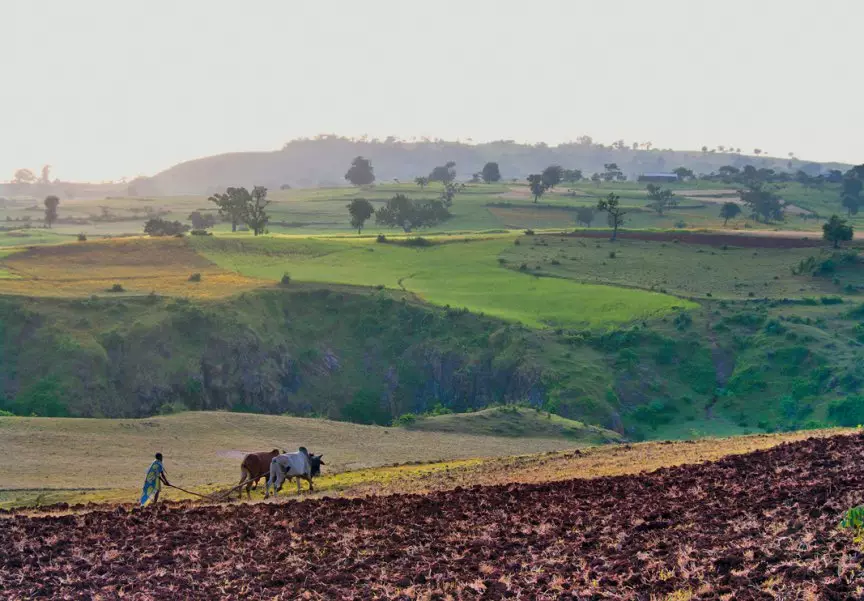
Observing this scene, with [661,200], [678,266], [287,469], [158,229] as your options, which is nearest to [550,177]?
[661,200]

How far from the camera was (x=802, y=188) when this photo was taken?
176m

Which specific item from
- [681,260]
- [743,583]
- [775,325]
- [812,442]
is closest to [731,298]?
[775,325]

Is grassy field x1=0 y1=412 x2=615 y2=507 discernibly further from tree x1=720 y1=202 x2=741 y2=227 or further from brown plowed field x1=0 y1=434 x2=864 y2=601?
tree x1=720 y1=202 x2=741 y2=227

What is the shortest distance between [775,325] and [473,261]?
32.5m

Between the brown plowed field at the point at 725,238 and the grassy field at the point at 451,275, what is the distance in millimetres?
11456

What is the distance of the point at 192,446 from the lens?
41938 mm

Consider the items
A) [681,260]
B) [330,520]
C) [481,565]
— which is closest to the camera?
[481,565]

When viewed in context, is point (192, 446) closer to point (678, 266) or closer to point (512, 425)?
point (512, 425)

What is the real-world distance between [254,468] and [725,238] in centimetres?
7361

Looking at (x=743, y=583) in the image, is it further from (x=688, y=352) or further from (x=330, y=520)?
(x=688, y=352)

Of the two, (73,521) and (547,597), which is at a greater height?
(547,597)

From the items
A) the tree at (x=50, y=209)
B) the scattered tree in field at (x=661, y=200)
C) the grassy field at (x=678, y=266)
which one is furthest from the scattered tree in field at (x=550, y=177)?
the tree at (x=50, y=209)

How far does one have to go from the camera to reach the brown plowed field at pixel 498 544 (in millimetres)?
15406

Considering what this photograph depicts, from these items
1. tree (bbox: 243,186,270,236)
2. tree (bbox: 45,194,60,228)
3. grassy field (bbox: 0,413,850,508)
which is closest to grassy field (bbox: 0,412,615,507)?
grassy field (bbox: 0,413,850,508)
